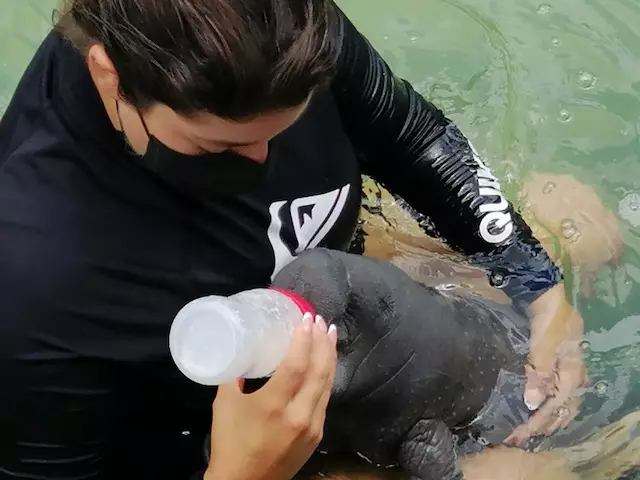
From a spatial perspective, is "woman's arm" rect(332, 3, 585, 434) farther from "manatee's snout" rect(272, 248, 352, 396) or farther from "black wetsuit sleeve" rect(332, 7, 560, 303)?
"manatee's snout" rect(272, 248, 352, 396)

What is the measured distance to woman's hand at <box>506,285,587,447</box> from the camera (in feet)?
4.00

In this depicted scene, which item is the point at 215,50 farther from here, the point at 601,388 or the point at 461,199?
the point at 601,388

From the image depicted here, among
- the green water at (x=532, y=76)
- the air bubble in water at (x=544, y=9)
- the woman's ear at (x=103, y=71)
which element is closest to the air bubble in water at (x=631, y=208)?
the green water at (x=532, y=76)

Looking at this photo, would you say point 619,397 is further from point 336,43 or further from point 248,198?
point 336,43

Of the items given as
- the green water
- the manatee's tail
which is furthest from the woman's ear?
the green water

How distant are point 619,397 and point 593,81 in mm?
754

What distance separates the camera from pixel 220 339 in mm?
701

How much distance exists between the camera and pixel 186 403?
40.4 inches

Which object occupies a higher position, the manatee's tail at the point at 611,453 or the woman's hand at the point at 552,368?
the woman's hand at the point at 552,368

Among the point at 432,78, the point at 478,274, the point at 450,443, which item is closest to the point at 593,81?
the point at 432,78

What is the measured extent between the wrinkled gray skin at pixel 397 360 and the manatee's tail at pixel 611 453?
21cm

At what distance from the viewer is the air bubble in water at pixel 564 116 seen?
179 centimetres

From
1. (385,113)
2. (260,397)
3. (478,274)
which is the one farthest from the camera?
(478,274)

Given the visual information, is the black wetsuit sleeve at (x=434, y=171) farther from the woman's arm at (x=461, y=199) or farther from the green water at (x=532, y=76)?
the green water at (x=532, y=76)
